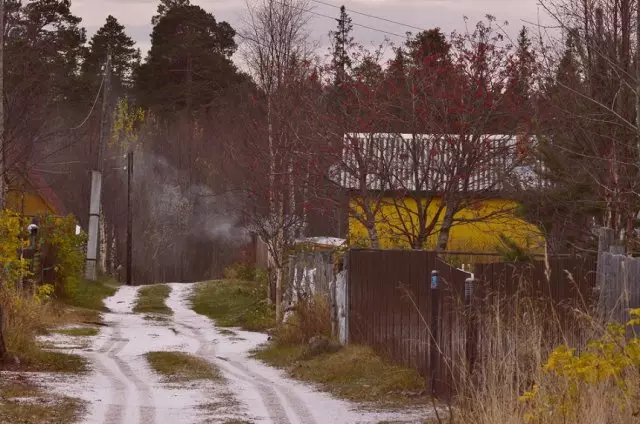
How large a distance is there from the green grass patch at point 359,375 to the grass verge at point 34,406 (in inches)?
128

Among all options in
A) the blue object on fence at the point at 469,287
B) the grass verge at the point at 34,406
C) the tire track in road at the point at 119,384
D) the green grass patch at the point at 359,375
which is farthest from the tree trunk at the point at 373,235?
the blue object on fence at the point at 469,287

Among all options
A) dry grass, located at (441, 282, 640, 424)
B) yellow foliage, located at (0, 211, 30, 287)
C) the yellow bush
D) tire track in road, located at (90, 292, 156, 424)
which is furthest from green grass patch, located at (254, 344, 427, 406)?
the yellow bush

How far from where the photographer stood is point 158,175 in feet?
225

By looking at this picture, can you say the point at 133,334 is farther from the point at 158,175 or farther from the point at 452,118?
the point at 158,175

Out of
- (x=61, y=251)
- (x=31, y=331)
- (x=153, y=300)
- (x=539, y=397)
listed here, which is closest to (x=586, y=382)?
(x=539, y=397)

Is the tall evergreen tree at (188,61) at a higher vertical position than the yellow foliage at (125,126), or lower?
higher

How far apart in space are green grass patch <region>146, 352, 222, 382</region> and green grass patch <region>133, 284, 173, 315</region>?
1243cm

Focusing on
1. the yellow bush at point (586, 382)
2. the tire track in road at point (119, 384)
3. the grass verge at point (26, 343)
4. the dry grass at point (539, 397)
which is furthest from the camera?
the grass verge at point (26, 343)

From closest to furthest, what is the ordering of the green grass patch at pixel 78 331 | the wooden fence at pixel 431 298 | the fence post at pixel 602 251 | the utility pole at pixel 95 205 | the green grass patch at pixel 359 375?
1. the wooden fence at pixel 431 298
2. the fence post at pixel 602 251
3. the green grass patch at pixel 359 375
4. the green grass patch at pixel 78 331
5. the utility pole at pixel 95 205

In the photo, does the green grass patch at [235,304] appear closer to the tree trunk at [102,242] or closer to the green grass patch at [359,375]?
the green grass patch at [359,375]

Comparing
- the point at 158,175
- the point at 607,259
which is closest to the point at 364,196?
the point at 607,259

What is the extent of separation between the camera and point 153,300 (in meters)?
34.8

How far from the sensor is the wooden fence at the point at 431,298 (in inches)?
464

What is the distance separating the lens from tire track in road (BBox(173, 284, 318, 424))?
1220 cm
